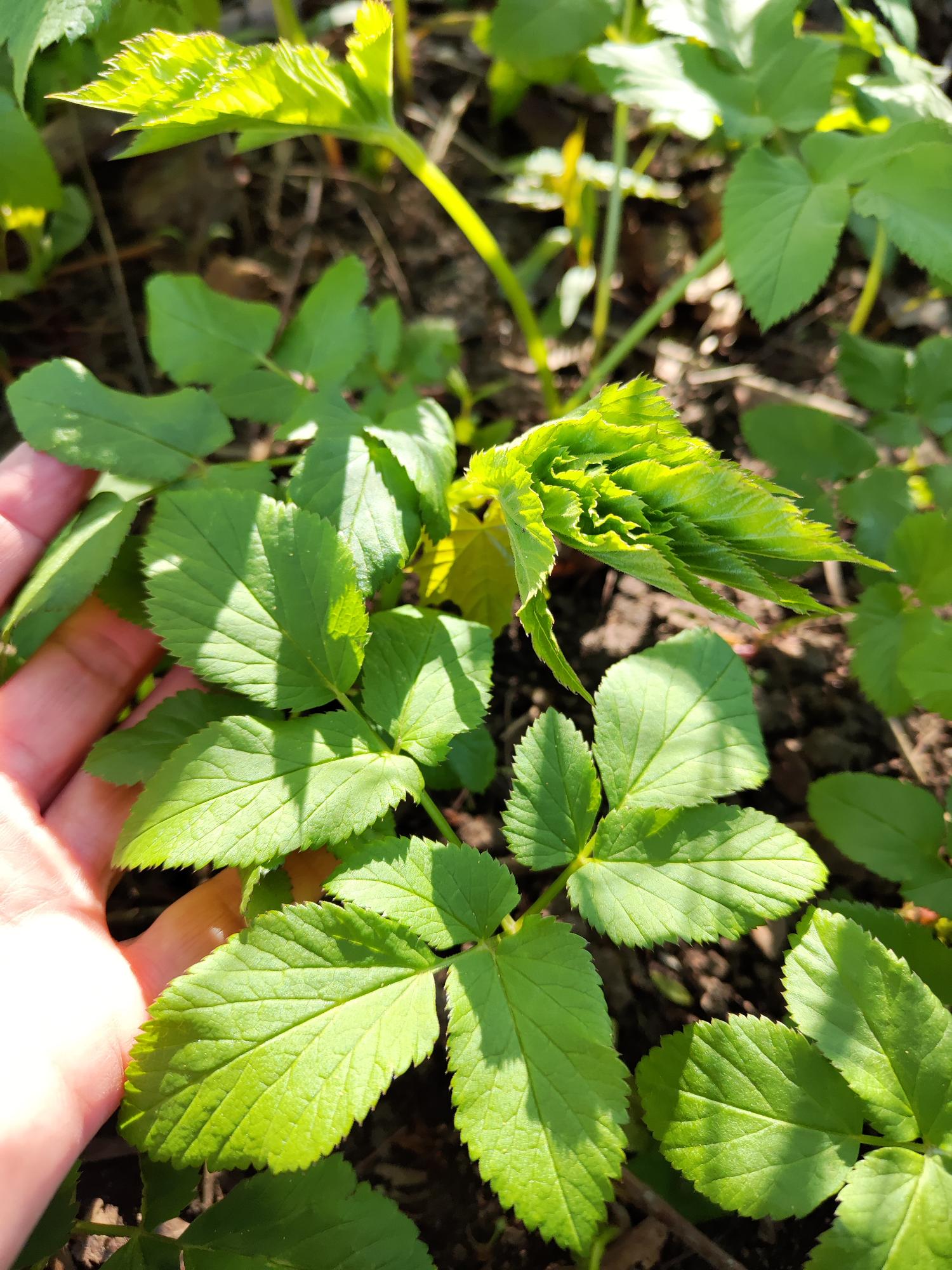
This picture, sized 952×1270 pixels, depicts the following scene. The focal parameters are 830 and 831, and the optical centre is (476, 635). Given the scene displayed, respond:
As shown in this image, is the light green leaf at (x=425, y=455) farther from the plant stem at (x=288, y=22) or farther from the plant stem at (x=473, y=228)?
the plant stem at (x=288, y=22)

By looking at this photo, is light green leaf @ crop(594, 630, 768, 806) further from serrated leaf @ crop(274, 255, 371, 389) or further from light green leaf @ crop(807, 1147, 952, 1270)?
serrated leaf @ crop(274, 255, 371, 389)

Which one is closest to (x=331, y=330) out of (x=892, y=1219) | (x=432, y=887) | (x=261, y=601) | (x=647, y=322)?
(x=261, y=601)

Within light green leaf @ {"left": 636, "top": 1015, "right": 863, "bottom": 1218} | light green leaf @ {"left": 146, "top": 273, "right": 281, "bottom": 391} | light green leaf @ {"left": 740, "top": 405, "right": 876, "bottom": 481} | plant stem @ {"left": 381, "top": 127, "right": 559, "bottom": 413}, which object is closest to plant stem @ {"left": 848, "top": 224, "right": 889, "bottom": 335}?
light green leaf @ {"left": 740, "top": 405, "right": 876, "bottom": 481}

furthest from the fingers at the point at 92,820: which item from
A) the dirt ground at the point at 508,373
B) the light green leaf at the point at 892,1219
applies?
the light green leaf at the point at 892,1219

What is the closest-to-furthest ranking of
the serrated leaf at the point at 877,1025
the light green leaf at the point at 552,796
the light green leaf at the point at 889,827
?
the serrated leaf at the point at 877,1025 → the light green leaf at the point at 552,796 → the light green leaf at the point at 889,827

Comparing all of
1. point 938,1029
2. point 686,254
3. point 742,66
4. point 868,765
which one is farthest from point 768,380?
point 938,1029

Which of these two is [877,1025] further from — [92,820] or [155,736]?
[92,820]

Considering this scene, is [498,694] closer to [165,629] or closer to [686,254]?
[165,629]
